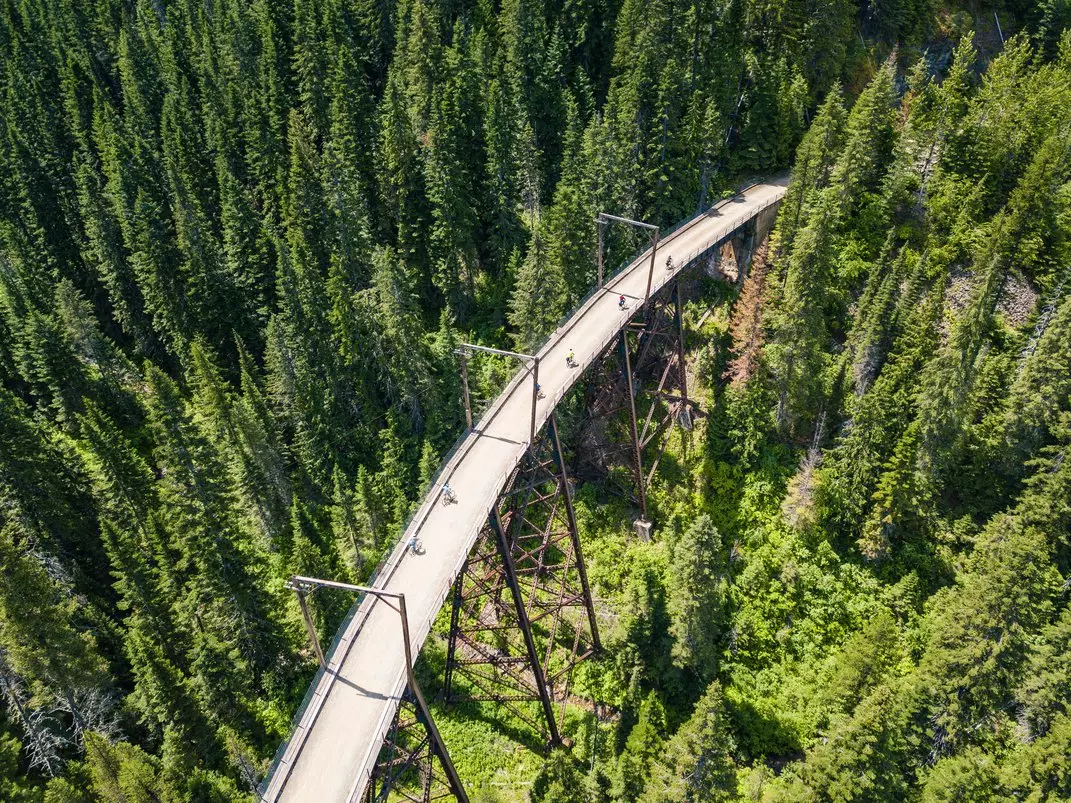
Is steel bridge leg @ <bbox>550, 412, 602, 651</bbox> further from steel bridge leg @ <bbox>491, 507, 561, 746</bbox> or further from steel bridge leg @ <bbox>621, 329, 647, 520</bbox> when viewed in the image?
steel bridge leg @ <bbox>621, 329, 647, 520</bbox>

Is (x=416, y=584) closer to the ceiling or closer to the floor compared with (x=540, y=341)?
closer to the floor

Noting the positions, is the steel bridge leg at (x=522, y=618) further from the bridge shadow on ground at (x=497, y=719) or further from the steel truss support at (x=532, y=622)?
the bridge shadow on ground at (x=497, y=719)

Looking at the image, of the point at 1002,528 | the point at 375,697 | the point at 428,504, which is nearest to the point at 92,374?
the point at 428,504

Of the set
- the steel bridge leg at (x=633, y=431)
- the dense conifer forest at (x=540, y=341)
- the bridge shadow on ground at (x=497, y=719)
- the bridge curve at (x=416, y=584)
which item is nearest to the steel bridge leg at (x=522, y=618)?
the bridge shadow on ground at (x=497, y=719)

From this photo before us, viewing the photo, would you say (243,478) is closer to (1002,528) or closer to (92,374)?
(92,374)

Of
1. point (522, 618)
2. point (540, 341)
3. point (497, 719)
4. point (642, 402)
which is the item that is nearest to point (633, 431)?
point (642, 402)

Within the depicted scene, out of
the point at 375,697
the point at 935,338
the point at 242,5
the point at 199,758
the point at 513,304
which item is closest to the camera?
the point at 375,697

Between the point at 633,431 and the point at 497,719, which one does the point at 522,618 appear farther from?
the point at 633,431
